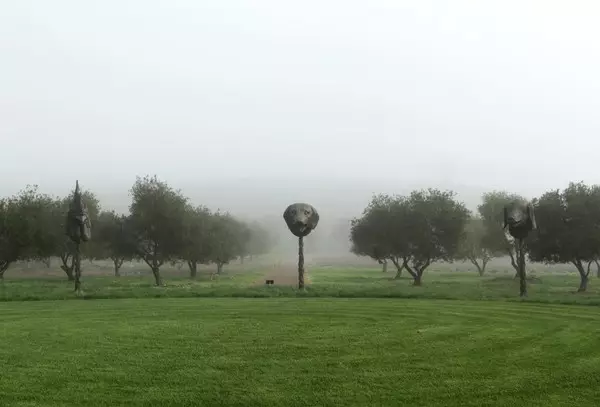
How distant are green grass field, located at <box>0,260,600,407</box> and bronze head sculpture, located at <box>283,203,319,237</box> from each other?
44.9 ft

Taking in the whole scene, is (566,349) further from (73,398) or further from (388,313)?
(73,398)

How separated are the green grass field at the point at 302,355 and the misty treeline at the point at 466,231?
32.4 meters

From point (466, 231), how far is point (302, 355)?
61220 mm

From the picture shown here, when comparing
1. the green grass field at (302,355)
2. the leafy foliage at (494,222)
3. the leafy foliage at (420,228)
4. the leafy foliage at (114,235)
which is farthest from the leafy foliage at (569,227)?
the leafy foliage at (114,235)

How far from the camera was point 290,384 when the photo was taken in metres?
13.4

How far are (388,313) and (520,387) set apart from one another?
11.2m

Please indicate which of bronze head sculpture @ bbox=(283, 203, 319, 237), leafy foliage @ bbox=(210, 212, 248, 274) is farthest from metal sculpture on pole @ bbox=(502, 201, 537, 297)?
leafy foliage @ bbox=(210, 212, 248, 274)

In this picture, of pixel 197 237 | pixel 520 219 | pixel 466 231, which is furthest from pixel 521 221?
pixel 197 237

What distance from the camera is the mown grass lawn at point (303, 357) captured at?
12609 mm

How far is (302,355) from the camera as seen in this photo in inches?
636

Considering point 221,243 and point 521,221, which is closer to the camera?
point 521,221

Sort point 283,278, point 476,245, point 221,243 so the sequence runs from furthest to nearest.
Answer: point 476,245 < point 221,243 < point 283,278

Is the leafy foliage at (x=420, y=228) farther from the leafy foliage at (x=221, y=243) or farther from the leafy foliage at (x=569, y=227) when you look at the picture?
the leafy foliage at (x=221, y=243)

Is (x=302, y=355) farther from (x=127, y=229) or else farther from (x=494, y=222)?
(x=494, y=222)
